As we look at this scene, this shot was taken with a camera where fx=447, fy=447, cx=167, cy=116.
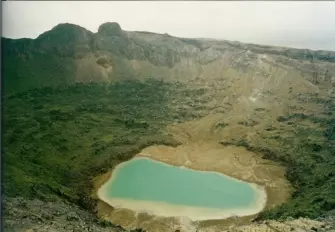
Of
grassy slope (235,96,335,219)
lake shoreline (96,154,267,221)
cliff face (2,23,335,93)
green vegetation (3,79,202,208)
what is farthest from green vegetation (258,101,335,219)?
green vegetation (3,79,202,208)

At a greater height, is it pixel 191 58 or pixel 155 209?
pixel 191 58

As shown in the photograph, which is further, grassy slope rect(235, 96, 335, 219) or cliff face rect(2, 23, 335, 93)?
cliff face rect(2, 23, 335, 93)

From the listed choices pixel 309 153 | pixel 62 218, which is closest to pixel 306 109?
pixel 309 153

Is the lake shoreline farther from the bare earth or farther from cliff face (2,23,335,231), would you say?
cliff face (2,23,335,231)

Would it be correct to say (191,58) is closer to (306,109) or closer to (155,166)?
(306,109)

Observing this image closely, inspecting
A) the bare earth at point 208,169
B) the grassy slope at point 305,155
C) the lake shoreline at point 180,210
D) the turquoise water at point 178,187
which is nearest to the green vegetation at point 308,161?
the grassy slope at point 305,155

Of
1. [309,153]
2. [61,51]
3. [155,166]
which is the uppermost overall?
[61,51]

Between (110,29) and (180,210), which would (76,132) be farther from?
(110,29)
